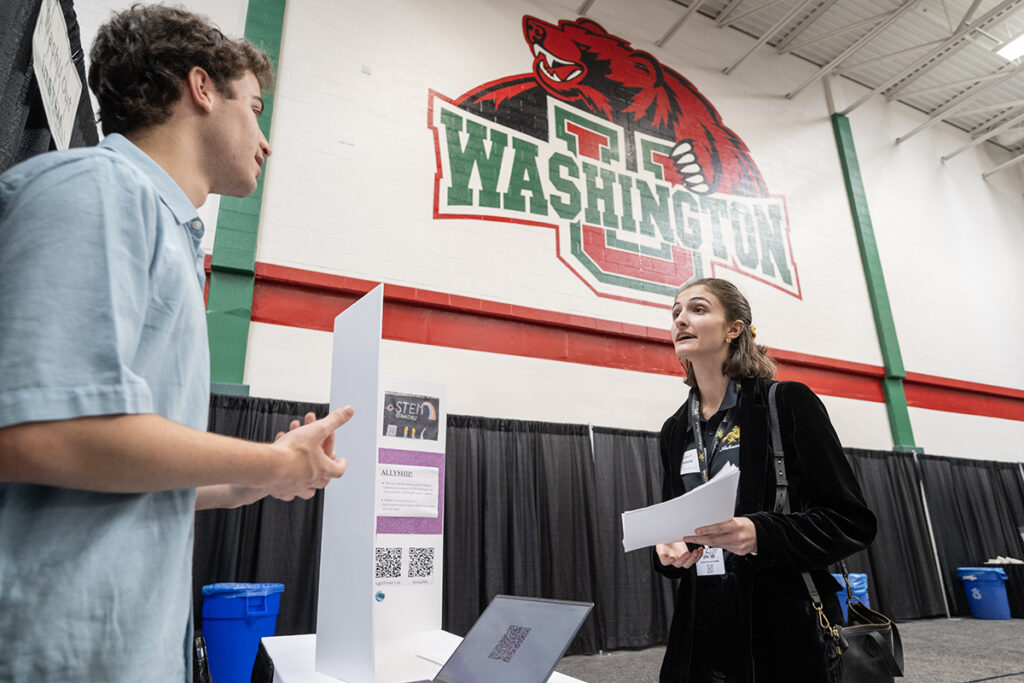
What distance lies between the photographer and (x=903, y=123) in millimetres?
8695

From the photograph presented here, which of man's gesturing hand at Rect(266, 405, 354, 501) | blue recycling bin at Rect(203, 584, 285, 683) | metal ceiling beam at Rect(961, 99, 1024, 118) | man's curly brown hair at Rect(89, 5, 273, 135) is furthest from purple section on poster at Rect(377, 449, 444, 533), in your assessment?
metal ceiling beam at Rect(961, 99, 1024, 118)

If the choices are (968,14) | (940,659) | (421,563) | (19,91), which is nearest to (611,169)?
(421,563)

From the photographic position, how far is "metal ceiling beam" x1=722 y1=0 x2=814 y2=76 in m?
6.76

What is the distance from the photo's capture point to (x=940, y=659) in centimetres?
420

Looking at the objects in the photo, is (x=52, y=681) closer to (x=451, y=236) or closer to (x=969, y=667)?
(x=451, y=236)

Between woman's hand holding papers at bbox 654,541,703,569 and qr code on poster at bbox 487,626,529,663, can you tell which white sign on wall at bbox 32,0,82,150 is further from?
woman's hand holding papers at bbox 654,541,703,569

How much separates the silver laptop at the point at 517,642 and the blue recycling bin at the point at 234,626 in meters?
2.64

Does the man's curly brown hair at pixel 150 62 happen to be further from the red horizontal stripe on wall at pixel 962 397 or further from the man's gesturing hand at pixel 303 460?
the red horizontal stripe on wall at pixel 962 397

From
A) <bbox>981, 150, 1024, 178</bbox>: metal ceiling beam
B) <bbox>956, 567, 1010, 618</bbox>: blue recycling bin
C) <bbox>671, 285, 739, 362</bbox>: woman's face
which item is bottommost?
<bbox>956, 567, 1010, 618</bbox>: blue recycling bin

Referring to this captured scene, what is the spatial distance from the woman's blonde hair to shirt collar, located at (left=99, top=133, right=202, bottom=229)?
4.47ft

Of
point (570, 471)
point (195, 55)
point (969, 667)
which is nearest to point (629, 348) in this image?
point (570, 471)

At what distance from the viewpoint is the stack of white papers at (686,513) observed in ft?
3.58

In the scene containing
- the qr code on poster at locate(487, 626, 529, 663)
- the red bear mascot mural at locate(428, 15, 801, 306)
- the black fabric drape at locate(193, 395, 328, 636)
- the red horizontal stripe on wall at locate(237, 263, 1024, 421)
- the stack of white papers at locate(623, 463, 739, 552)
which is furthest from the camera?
the red bear mascot mural at locate(428, 15, 801, 306)

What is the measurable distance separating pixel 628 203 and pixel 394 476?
4.21 meters
